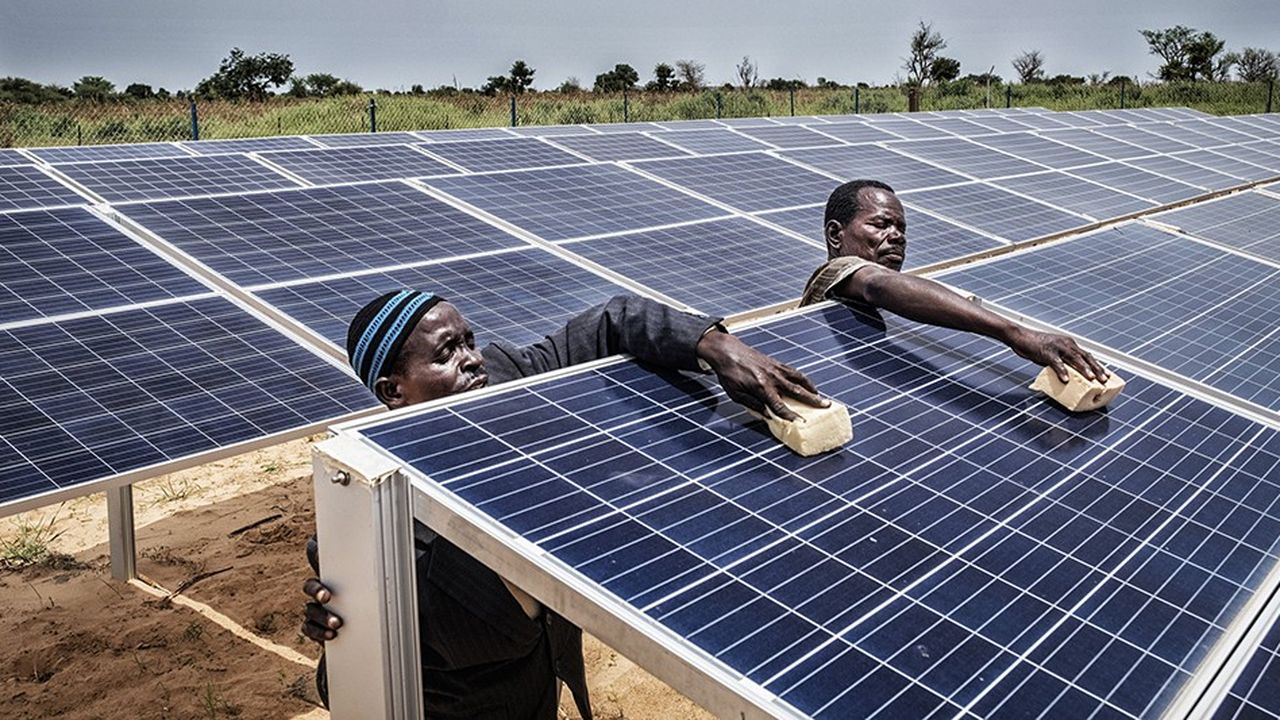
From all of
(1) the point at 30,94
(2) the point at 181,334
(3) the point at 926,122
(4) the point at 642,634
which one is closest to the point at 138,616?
(2) the point at 181,334

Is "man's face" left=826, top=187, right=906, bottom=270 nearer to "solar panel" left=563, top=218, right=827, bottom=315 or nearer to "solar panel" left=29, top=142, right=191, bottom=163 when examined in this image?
"solar panel" left=563, top=218, right=827, bottom=315

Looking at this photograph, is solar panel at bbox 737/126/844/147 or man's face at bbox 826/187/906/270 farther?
solar panel at bbox 737/126/844/147

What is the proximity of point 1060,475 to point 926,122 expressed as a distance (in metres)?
16.5

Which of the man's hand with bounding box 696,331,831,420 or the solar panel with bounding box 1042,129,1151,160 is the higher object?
the solar panel with bounding box 1042,129,1151,160

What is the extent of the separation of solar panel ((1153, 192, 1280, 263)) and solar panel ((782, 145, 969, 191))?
112 inches

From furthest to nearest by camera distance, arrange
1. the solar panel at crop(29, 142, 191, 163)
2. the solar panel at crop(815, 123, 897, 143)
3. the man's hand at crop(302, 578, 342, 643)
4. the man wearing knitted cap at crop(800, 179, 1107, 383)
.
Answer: the solar panel at crop(815, 123, 897, 143)
the solar panel at crop(29, 142, 191, 163)
the man wearing knitted cap at crop(800, 179, 1107, 383)
the man's hand at crop(302, 578, 342, 643)

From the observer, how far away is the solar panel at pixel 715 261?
7.09 meters

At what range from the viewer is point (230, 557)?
7.94 m

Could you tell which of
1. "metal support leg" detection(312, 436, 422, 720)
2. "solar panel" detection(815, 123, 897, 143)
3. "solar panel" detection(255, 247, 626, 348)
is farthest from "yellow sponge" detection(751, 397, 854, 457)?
"solar panel" detection(815, 123, 897, 143)

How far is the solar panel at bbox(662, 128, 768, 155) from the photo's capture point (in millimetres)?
12750

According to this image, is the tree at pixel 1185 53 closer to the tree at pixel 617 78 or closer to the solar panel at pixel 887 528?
the tree at pixel 617 78

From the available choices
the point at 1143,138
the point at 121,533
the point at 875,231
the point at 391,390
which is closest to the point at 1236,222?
the point at 875,231

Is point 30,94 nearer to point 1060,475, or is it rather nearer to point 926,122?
point 926,122

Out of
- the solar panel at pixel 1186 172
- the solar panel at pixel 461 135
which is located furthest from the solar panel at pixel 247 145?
the solar panel at pixel 1186 172
